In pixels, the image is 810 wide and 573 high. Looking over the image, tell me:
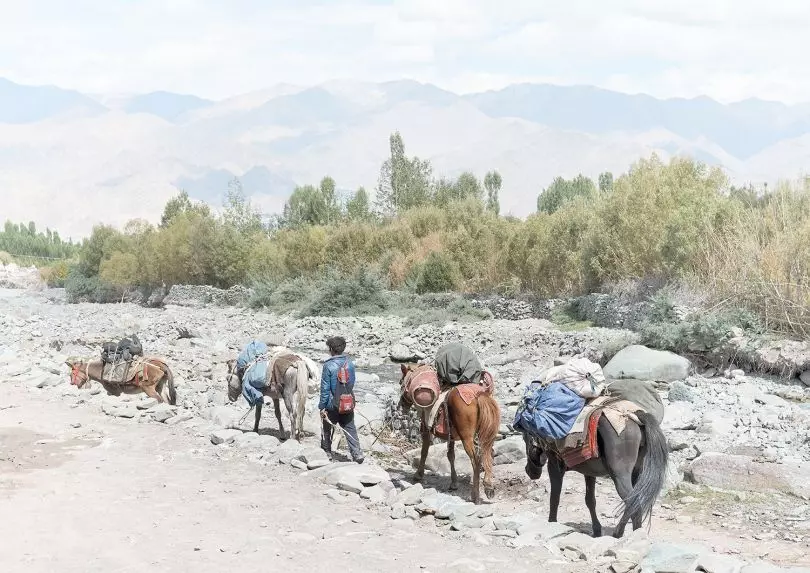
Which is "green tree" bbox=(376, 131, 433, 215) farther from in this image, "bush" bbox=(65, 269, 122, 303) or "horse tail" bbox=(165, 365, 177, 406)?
"horse tail" bbox=(165, 365, 177, 406)

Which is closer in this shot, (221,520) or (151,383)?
(221,520)

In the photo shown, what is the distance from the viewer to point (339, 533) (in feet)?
22.5

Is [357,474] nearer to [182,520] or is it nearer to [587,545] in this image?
[182,520]

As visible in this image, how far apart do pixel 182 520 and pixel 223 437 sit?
3.25 metres

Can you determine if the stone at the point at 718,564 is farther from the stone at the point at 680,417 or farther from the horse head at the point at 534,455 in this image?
the stone at the point at 680,417

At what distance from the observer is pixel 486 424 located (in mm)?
8281

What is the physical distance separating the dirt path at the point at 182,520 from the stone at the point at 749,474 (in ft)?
10.6

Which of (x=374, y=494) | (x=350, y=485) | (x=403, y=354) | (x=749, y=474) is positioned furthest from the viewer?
(x=403, y=354)

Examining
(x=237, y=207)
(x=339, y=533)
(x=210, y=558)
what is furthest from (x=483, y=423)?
(x=237, y=207)

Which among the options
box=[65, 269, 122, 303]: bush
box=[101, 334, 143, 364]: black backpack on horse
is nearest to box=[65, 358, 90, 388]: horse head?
box=[101, 334, 143, 364]: black backpack on horse

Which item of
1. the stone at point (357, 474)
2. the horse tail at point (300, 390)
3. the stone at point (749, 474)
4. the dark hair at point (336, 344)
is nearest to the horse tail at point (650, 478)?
the stone at point (749, 474)

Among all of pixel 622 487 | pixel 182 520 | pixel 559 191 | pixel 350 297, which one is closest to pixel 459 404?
pixel 622 487

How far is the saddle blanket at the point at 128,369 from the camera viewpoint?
41.9 feet

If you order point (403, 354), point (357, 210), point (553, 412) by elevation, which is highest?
point (357, 210)
